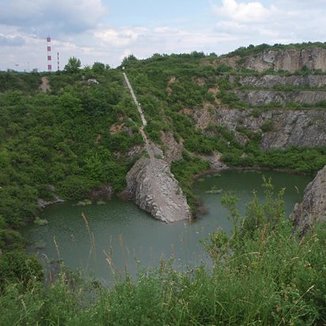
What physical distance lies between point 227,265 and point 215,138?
49398 millimetres

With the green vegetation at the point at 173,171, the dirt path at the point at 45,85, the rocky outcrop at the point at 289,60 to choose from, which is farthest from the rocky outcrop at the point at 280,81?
the dirt path at the point at 45,85

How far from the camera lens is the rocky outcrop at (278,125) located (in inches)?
2121

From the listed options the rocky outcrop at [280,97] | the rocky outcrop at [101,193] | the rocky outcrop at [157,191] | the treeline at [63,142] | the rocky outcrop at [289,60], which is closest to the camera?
the rocky outcrop at [157,191]

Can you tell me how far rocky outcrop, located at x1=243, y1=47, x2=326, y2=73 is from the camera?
67.6m

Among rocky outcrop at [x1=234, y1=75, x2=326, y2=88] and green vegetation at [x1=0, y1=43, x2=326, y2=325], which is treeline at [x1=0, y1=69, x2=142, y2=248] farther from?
rocky outcrop at [x1=234, y1=75, x2=326, y2=88]

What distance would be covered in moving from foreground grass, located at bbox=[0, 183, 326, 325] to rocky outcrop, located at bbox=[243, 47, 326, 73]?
213ft

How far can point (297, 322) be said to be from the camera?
15.6ft

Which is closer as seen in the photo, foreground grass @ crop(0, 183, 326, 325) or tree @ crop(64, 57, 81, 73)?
foreground grass @ crop(0, 183, 326, 325)

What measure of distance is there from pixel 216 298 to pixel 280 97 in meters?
55.3

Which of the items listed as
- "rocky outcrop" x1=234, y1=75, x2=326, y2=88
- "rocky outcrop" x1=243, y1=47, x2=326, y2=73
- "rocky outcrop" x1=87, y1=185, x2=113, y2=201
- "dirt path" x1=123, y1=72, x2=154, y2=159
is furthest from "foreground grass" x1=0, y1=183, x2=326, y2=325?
"rocky outcrop" x1=243, y1=47, x2=326, y2=73

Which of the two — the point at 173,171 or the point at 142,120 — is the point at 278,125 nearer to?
the point at 142,120

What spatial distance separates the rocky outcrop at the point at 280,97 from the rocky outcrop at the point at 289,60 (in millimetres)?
10635

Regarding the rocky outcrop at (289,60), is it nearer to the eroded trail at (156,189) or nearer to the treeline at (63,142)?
the treeline at (63,142)

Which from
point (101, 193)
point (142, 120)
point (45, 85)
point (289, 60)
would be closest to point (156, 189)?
point (101, 193)
